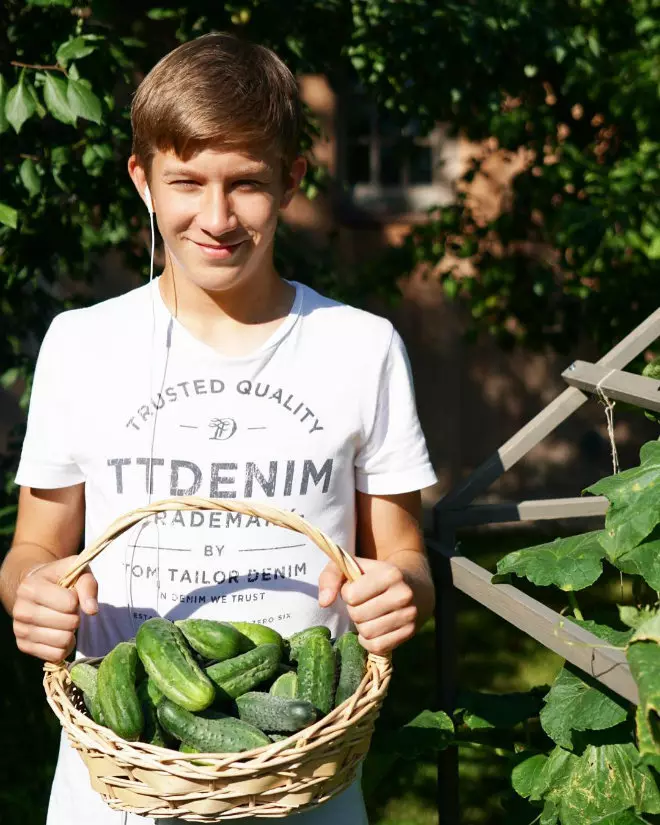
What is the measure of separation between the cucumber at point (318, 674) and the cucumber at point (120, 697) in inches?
10.6

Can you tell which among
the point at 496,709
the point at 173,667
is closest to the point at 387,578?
the point at 173,667

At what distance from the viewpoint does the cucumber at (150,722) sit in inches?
70.7

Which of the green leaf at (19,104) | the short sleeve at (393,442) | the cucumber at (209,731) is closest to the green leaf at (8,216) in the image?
the green leaf at (19,104)

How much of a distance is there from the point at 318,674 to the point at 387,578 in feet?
0.65

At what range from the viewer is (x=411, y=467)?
2111mm

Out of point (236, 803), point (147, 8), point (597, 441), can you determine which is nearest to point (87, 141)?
point (147, 8)

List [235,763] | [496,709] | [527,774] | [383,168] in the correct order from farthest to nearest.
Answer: [383,168] < [496,709] < [527,774] < [235,763]

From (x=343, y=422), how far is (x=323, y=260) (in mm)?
2872

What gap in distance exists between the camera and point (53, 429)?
6.79 feet

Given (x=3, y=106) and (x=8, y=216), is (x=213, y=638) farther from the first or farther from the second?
(x=3, y=106)

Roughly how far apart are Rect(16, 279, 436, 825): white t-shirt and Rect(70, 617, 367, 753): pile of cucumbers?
0.46 ft

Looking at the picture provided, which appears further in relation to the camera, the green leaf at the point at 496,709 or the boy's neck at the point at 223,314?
the green leaf at the point at 496,709

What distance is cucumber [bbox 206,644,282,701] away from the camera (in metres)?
1.81

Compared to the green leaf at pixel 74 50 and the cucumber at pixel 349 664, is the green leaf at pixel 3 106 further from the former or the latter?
the cucumber at pixel 349 664
